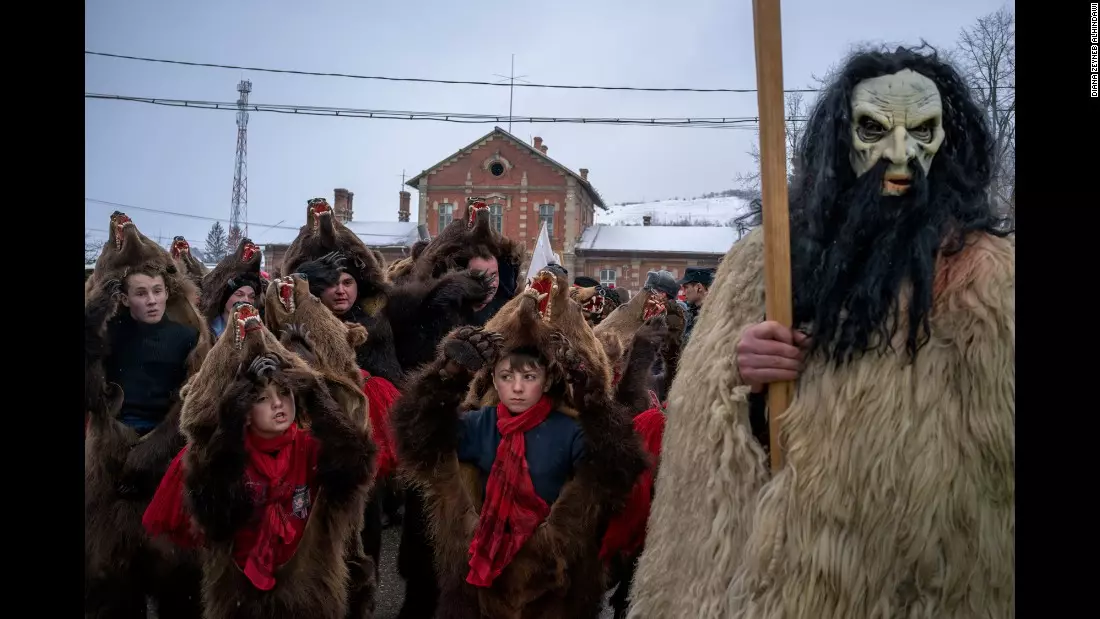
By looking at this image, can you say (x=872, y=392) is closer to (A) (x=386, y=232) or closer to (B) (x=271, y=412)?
(B) (x=271, y=412)

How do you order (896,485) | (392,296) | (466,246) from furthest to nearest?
(466,246) → (392,296) → (896,485)

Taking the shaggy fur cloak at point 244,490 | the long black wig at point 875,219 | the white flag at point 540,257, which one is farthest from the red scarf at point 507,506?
the white flag at point 540,257

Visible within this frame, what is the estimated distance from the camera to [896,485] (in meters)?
1.90

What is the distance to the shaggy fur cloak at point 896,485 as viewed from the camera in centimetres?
187

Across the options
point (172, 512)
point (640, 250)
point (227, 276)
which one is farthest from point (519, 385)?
point (640, 250)

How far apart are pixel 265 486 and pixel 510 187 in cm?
2995

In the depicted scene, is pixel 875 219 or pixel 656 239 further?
pixel 656 239

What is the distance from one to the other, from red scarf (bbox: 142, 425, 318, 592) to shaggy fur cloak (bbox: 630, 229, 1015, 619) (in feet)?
6.41

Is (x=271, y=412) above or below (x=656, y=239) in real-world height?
below

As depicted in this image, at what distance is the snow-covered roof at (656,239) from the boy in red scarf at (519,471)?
28.6 meters

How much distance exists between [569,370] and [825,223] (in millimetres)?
1423

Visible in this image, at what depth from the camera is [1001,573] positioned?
6.11 feet
